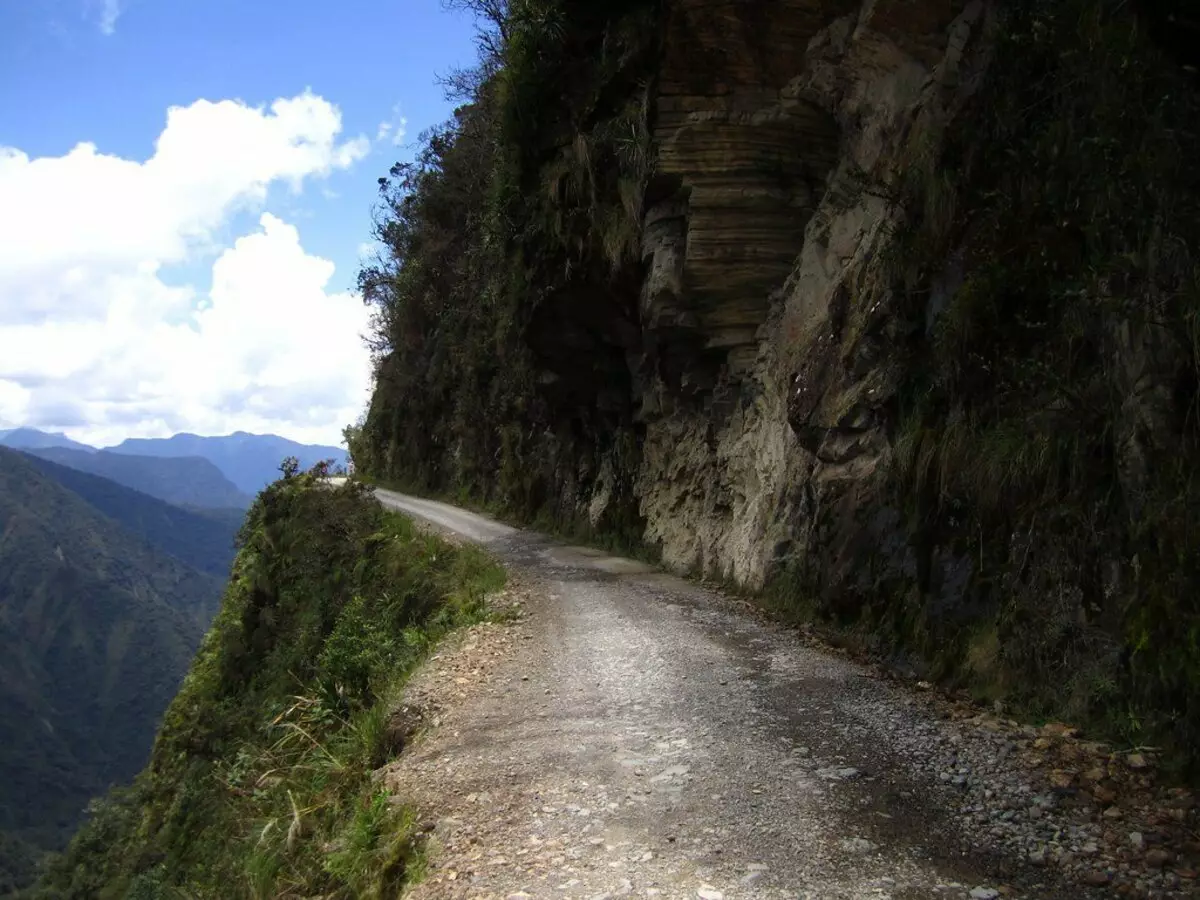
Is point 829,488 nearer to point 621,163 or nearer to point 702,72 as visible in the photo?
point 702,72

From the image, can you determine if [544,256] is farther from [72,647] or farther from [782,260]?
[72,647]

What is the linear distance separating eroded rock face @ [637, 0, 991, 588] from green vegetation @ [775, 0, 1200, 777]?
58 cm

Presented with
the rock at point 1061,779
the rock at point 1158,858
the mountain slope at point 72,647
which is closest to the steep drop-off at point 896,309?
the rock at point 1061,779

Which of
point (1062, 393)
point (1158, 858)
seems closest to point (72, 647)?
point (1062, 393)

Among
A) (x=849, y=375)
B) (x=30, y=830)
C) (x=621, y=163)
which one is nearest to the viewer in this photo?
(x=849, y=375)

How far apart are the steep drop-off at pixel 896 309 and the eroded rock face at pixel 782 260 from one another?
0.15 feet

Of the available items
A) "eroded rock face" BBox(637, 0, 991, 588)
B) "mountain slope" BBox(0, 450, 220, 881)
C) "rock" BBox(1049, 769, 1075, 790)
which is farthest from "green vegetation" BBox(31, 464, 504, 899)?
"mountain slope" BBox(0, 450, 220, 881)

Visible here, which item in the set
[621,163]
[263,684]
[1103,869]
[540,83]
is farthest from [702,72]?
[263,684]

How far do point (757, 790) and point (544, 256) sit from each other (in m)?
13.4

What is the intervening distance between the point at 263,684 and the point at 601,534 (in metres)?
7.21

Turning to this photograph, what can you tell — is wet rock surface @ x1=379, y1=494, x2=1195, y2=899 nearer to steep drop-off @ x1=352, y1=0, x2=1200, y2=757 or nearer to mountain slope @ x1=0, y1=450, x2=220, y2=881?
steep drop-off @ x1=352, y1=0, x2=1200, y2=757

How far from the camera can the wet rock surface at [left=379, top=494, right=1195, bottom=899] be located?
11.4 feet

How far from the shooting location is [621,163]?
43.0ft

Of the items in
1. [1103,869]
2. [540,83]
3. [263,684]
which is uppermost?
[540,83]
